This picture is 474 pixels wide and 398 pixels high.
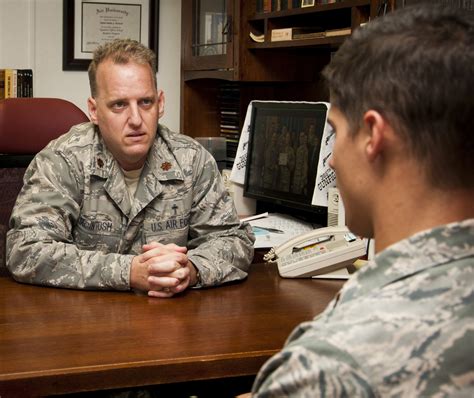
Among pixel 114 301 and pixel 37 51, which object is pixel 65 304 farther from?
pixel 37 51

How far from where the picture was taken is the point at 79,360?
1366mm

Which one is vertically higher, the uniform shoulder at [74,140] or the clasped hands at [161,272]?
the uniform shoulder at [74,140]

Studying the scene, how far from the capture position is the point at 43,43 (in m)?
3.90

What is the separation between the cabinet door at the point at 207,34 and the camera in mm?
3393

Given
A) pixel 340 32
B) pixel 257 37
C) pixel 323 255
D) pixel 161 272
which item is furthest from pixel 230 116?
pixel 161 272

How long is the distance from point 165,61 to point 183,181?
2064 mm

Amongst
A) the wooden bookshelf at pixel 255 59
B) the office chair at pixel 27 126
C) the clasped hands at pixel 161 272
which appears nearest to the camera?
the clasped hands at pixel 161 272

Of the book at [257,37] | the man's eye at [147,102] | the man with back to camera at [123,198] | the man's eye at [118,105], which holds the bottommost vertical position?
the man with back to camera at [123,198]

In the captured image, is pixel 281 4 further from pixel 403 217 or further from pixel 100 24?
pixel 403 217

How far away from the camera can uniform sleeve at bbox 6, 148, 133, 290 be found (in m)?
1.83

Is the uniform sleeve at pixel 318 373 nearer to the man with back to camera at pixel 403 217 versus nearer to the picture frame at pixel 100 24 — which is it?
the man with back to camera at pixel 403 217

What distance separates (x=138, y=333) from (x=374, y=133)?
32.7 inches

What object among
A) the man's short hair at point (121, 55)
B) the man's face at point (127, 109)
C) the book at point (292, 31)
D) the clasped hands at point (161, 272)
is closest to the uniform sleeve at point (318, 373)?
the clasped hands at point (161, 272)

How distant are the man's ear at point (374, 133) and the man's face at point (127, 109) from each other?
4.26ft
